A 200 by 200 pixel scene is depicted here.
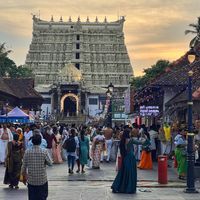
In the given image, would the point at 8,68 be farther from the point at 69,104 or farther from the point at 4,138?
the point at 4,138

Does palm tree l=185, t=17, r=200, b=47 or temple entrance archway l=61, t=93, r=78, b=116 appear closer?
palm tree l=185, t=17, r=200, b=47

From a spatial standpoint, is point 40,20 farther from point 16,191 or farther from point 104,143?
point 16,191

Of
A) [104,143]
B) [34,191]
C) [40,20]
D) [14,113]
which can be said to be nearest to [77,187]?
[34,191]

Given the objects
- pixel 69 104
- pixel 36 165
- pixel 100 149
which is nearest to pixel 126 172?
pixel 36 165

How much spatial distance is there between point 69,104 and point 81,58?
34.3 feet

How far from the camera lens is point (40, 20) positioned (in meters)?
139

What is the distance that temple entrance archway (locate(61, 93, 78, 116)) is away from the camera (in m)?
129

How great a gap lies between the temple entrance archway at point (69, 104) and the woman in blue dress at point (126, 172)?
10985 centimetres

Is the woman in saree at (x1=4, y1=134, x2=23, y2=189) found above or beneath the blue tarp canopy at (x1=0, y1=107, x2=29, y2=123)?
beneath

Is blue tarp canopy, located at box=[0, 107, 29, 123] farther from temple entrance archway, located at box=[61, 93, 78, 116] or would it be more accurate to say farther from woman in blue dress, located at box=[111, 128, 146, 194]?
temple entrance archway, located at box=[61, 93, 78, 116]

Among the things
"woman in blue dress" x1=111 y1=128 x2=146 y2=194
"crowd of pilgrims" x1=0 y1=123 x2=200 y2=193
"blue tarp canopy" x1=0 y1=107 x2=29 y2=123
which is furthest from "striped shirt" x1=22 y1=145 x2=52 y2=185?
"blue tarp canopy" x1=0 y1=107 x2=29 y2=123

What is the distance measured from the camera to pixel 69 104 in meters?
134

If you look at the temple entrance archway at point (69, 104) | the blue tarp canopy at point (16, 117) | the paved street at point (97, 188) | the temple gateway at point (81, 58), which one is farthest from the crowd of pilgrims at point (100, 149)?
the temple gateway at point (81, 58)

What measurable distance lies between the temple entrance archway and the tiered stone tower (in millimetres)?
4594
